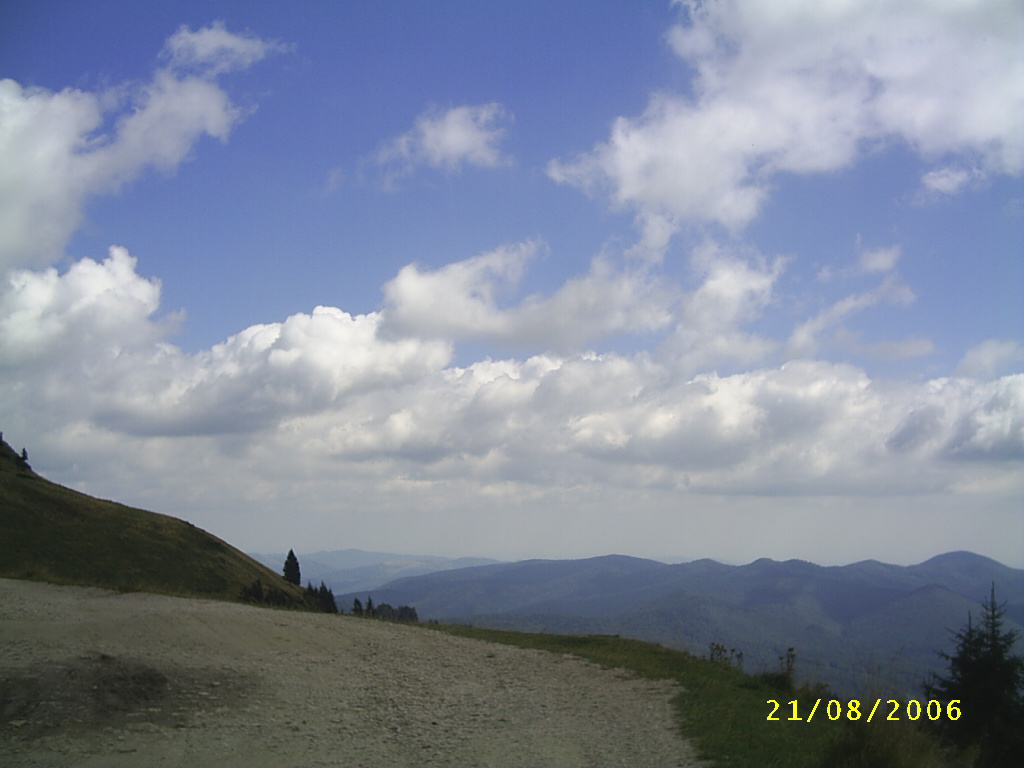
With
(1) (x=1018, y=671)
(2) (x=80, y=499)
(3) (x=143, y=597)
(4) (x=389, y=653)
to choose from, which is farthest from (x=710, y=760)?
(2) (x=80, y=499)

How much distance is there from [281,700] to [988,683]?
21128mm

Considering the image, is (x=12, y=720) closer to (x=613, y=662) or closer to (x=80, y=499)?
(x=613, y=662)

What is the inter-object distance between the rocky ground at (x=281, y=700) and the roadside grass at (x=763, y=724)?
0.65 m

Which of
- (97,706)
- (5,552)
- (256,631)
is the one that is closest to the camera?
(97,706)

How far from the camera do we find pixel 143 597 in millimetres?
22469

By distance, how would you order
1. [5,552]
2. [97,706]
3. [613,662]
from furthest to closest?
1. [5,552]
2. [613,662]
3. [97,706]

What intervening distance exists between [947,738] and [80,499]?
7673 cm

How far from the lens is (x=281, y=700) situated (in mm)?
12992

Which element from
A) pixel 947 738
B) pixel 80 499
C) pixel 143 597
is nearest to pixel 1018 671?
pixel 947 738

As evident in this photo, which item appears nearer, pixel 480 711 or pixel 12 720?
pixel 12 720
